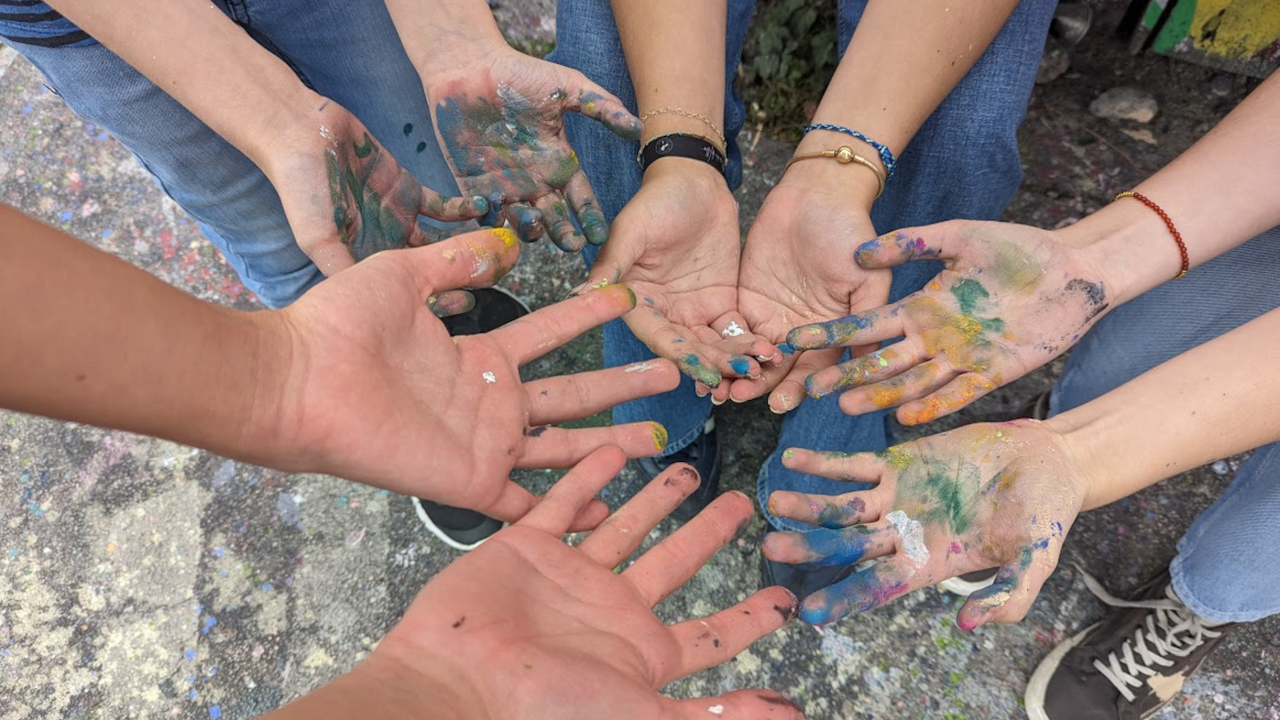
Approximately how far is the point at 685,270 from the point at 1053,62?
6.02ft

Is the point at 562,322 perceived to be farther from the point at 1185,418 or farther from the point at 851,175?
the point at 1185,418

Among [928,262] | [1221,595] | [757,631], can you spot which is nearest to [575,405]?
[757,631]

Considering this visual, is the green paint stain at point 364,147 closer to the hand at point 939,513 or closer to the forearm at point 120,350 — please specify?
the forearm at point 120,350

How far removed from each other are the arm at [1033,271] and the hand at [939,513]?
0.12 meters

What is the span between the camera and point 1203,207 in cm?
140

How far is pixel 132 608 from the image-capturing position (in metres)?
1.90

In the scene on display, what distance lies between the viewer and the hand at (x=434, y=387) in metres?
1.08

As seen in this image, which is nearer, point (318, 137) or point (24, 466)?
point (318, 137)

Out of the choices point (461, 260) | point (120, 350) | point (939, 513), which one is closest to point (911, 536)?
point (939, 513)

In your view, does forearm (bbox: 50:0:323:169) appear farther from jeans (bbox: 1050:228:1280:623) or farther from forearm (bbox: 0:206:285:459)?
jeans (bbox: 1050:228:1280:623)

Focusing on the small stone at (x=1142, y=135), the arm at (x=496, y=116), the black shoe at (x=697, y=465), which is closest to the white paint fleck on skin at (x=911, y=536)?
the black shoe at (x=697, y=465)

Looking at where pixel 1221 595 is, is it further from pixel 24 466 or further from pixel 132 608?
pixel 24 466

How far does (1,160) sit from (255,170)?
1858 millimetres

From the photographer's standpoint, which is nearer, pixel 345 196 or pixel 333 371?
pixel 333 371
